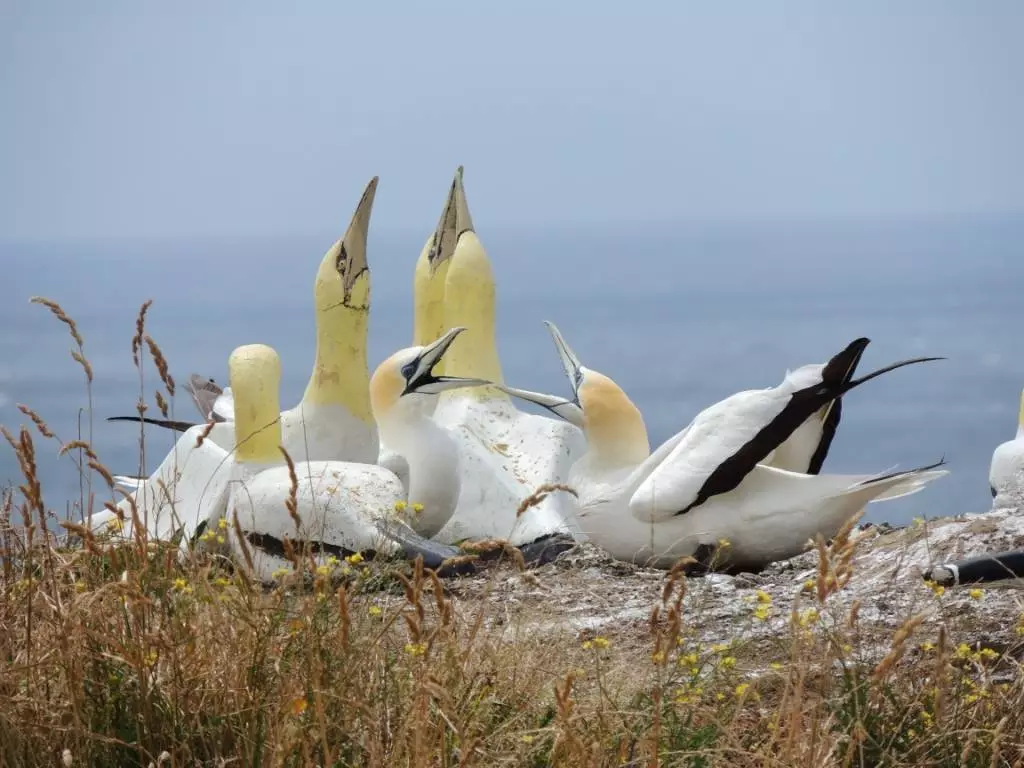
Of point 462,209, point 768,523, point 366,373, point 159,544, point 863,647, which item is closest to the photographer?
point 159,544

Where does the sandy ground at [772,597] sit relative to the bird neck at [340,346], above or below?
below

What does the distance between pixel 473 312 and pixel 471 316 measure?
0.08ft

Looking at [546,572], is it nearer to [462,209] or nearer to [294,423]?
[294,423]

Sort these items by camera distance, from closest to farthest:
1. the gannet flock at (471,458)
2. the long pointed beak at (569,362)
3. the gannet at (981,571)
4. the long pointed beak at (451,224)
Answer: the gannet at (981,571) → the gannet flock at (471,458) → the long pointed beak at (569,362) → the long pointed beak at (451,224)

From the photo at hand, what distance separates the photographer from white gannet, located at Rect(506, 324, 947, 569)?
6.02m

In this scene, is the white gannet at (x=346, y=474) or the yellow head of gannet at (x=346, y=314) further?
the yellow head of gannet at (x=346, y=314)

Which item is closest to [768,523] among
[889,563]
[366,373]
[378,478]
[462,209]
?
[889,563]

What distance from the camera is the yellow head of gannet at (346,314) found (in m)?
7.00

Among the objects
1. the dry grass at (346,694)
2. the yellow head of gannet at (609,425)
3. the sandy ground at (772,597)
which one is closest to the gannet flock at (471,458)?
the yellow head of gannet at (609,425)

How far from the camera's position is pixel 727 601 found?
5340mm

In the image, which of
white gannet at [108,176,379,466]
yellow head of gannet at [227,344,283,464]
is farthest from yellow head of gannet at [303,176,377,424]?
yellow head of gannet at [227,344,283,464]

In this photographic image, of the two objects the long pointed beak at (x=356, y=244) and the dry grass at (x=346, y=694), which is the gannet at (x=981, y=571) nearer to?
the dry grass at (x=346, y=694)

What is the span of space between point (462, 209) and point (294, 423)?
1685mm

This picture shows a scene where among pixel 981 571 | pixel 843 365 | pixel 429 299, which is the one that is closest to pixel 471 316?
pixel 429 299
